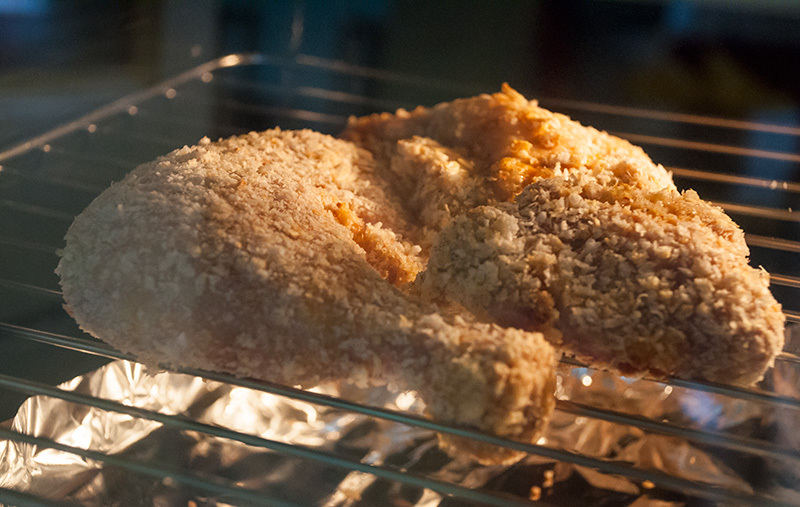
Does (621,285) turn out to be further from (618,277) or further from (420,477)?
(420,477)

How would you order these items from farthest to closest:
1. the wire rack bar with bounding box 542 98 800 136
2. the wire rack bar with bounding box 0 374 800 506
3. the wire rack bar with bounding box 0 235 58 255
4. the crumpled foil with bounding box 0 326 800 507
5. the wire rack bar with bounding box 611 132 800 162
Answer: the wire rack bar with bounding box 542 98 800 136
the wire rack bar with bounding box 611 132 800 162
the wire rack bar with bounding box 0 235 58 255
the crumpled foil with bounding box 0 326 800 507
the wire rack bar with bounding box 0 374 800 506

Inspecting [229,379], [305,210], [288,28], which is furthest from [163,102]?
[229,379]

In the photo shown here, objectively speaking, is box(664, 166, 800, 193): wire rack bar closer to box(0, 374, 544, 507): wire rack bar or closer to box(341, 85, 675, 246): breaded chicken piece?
box(341, 85, 675, 246): breaded chicken piece

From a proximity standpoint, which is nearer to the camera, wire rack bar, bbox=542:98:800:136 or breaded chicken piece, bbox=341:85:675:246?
breaded chicken piece, bbox=341:85:675:246

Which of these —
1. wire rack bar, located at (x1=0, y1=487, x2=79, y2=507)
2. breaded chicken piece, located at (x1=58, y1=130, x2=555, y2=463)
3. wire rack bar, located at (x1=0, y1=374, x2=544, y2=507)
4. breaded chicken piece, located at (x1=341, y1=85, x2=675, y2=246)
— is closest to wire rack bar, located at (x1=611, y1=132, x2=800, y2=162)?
breaded chicken piece, located at (x1=341, y1=85, x2=675, y2=246)

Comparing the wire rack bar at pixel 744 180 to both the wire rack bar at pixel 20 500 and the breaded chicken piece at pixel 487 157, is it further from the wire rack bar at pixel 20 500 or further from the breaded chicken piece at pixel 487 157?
the wire rack bar at pixel 20 500

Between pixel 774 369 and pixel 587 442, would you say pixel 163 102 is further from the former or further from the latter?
pixel 774 369
